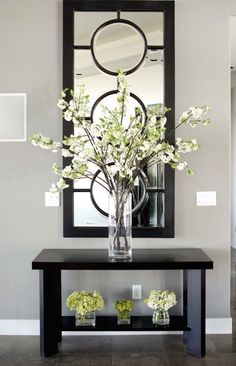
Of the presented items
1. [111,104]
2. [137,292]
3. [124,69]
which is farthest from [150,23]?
[137,292]

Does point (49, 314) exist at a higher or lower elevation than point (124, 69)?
lower

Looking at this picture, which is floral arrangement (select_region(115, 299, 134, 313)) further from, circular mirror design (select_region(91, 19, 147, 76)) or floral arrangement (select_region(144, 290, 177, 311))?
circular mirror design (select_region(91, 19, 147, 76))

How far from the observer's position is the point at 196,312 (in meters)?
2.95

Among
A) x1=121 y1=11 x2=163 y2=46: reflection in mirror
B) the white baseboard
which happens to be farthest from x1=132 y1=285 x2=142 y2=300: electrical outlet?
x1=121 y1=11 x2=163 y2=46: reflection in mirror

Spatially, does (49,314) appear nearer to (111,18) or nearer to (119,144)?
A: (119,144)

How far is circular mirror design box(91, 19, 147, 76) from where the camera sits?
3344 mm

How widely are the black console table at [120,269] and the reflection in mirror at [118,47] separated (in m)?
1.56

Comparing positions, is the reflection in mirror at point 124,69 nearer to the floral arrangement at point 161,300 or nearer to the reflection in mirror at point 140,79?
the reflection in mirror at point 140,79

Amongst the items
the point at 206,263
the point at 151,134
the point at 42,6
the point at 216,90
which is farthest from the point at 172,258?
the point at 42,6

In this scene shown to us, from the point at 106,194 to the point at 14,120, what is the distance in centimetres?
99

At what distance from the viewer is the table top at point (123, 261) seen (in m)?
2.83

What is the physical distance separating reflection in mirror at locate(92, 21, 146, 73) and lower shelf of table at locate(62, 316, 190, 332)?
2.03m

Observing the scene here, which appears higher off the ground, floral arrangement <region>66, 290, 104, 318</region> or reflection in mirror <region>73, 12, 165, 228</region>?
reflection in mirror <region>73, 12, 165, 228</region>

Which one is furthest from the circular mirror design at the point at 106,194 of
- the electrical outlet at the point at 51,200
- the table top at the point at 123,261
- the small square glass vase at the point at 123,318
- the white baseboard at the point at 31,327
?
the white baseboard at the point at 31,327
